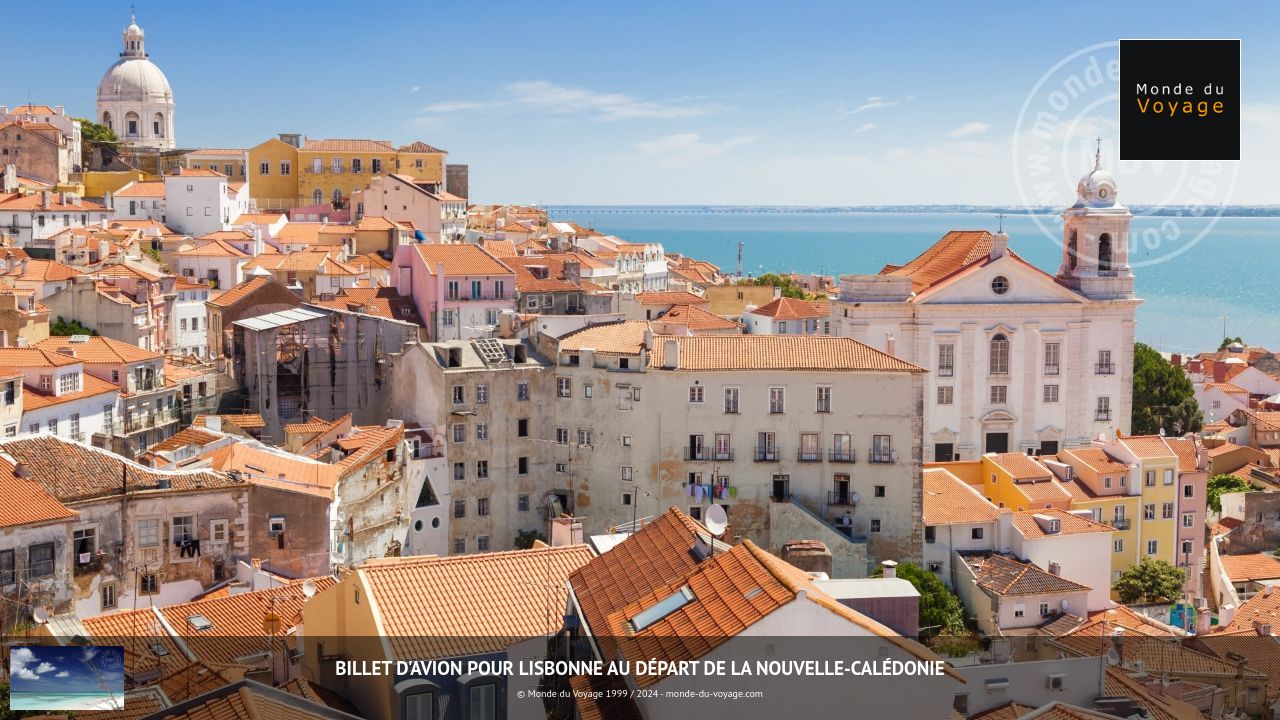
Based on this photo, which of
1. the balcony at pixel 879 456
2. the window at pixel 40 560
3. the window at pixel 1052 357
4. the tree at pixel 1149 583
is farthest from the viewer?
the window at pixel 1052 357

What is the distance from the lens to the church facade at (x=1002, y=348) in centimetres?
4581

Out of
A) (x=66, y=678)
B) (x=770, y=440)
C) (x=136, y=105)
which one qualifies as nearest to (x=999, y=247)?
(x=770, y=440)

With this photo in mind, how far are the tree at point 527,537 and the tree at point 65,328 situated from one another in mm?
18823

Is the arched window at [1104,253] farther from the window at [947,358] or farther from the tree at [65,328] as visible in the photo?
the tree at [65,328]

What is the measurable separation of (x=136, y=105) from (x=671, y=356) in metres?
64.8

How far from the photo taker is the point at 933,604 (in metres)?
29.2

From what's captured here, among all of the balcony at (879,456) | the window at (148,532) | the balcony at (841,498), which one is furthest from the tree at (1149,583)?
the window at (148,532)

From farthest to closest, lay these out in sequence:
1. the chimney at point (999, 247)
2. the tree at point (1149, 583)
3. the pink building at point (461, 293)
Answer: the chimney at point (999, 247)
the pink building at point (461, 293)
the tree at point (1149, 583)

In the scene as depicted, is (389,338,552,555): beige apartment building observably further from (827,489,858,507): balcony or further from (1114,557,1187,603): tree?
(1114,557,1187,603): tree

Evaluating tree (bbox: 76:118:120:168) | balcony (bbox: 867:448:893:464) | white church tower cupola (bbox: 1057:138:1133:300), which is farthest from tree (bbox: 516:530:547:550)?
tree (bbox: 76:118:120:168)

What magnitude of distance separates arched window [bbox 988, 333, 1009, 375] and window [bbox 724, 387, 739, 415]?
17933 mm

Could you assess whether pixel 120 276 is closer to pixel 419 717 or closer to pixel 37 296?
pixel 37 296

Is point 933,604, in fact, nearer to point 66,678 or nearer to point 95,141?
point 66,678

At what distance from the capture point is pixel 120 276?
4791 cm
